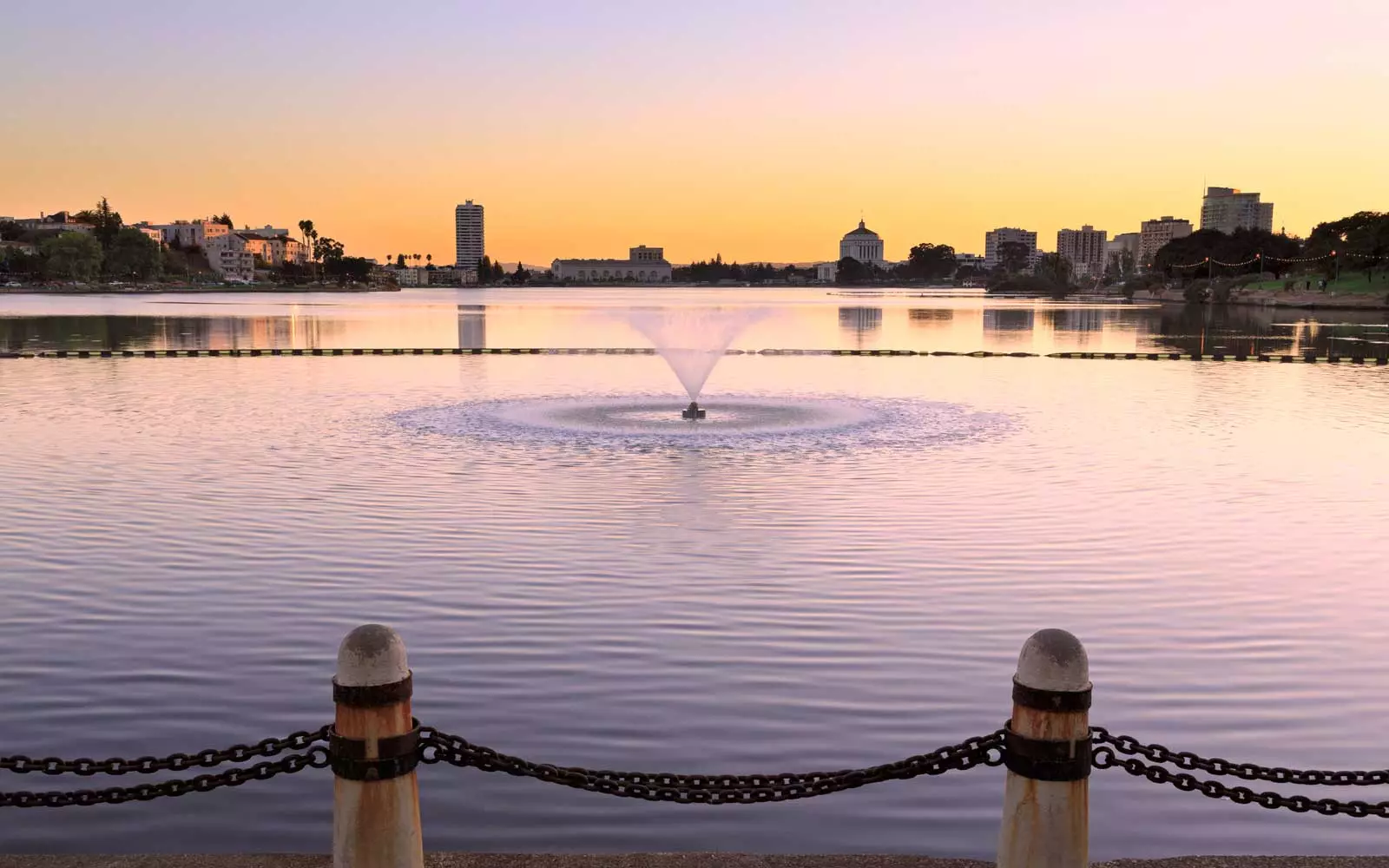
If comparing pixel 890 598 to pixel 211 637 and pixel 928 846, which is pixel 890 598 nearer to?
pixel 928 846

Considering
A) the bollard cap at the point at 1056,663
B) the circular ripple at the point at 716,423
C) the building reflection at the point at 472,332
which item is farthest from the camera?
the building reflection at the point at 472,332

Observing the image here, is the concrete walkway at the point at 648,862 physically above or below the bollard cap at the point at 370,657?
below

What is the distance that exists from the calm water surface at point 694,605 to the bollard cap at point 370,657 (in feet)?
8.01

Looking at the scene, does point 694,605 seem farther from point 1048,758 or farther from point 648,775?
point 1048,758

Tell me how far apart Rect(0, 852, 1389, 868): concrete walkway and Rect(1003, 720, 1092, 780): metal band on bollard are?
3.32ft

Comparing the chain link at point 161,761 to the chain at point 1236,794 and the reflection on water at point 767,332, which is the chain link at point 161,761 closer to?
the chain at point 1236,794

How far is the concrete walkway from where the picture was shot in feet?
18.1

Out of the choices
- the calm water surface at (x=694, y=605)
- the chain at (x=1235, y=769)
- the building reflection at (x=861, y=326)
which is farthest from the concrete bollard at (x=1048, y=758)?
the building reflection at (x=861, y=326)

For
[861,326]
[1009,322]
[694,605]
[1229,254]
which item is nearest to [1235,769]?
[694,605]

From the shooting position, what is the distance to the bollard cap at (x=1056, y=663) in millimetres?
4699

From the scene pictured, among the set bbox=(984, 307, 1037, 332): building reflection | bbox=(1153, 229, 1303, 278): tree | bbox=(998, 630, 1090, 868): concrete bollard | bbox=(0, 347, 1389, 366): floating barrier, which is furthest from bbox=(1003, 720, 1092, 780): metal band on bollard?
bbox=(1153, 229, 1303, 278): tree

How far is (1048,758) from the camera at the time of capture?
15.9ft

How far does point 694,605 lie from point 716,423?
15.1 m

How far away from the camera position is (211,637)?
418 inches
